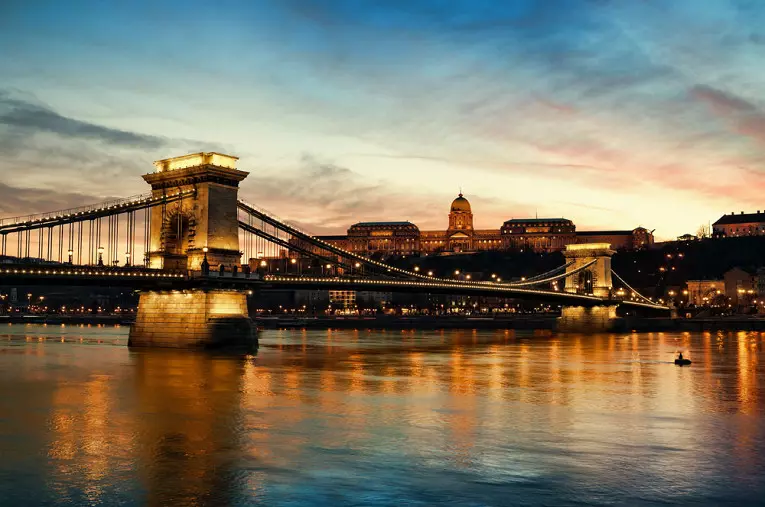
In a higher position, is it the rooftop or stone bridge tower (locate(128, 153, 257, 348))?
the rooftop

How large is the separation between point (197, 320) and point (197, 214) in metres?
7.54

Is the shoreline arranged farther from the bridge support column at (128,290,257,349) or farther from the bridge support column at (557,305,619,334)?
the bridge support column at (128,290,257,349)

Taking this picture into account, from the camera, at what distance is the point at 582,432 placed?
77.9 feet

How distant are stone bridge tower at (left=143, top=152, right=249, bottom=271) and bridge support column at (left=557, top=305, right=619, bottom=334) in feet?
234

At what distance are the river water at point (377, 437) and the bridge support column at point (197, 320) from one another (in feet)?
A: 28.5

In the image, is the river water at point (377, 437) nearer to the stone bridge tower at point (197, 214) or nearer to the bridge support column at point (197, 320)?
the bridge support column at point (197, 320)

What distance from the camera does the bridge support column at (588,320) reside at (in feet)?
381

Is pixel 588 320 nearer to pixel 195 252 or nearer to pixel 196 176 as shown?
pixel 195 252

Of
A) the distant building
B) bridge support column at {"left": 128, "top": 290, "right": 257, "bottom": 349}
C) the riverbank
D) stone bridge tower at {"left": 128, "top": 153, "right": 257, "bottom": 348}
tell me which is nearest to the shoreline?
the riverbank

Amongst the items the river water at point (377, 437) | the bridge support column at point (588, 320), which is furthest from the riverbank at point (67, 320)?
the river water at point (377, 437)

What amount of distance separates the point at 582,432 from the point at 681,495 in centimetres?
785

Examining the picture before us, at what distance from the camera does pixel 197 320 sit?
2175 inches

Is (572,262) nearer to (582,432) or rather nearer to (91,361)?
(91,361)

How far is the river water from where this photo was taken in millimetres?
16219
